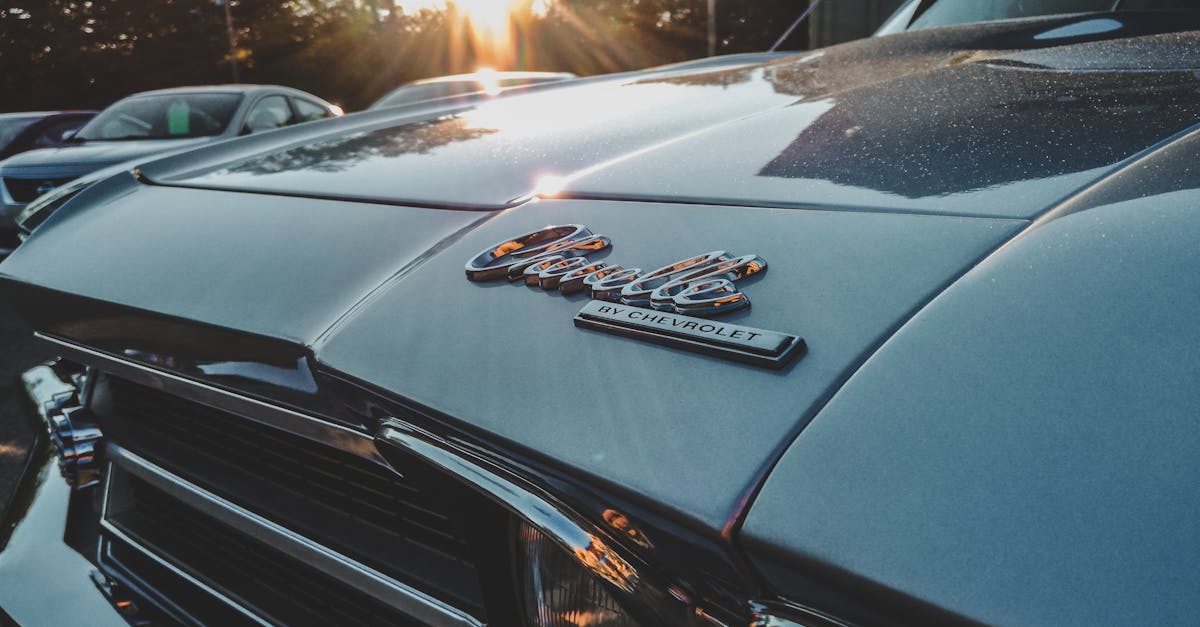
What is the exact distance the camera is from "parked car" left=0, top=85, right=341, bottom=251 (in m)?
5.62

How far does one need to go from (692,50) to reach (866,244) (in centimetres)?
2234

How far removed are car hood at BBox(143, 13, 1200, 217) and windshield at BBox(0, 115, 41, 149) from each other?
8562 millimetres

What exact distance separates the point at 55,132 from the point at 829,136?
10061 mm

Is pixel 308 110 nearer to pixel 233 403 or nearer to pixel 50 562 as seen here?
pixel 50 562

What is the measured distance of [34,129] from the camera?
871 centimetres

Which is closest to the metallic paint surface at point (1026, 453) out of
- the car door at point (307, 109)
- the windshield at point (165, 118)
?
the windshield at point (165, 118)

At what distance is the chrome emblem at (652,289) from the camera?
0.66m

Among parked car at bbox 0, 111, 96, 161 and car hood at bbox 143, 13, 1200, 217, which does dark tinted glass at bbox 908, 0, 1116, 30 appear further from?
parked car at bbox 0, 111, 96, 161

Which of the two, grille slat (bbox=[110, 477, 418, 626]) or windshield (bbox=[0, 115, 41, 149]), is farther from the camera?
windshield (bbox=[0, 115, 41, 149])

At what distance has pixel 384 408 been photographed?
0.81 meters

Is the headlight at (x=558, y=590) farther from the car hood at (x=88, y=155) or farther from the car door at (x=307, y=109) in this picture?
the car door at (x=307, y=109)

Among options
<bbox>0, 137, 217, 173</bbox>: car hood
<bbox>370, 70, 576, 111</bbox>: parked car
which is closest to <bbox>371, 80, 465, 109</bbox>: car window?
<bbox>370, 70, 576, 111</bbox>: parked car

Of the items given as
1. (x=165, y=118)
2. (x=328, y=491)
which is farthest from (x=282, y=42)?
(x=328, y=491)

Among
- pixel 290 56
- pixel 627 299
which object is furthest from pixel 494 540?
pixel 290 56
